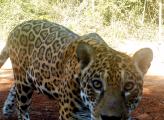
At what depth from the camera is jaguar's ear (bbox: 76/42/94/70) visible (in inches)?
90.2

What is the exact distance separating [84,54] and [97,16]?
15.1 metres

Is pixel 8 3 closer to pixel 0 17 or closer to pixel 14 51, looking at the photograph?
pixel 0 17

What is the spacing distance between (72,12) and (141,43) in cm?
670

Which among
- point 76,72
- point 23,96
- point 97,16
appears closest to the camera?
point 76,72

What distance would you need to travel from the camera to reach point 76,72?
8.09 feet

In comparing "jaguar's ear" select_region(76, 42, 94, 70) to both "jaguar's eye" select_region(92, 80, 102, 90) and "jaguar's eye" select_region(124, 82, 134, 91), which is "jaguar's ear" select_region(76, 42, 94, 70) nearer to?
"jaguar's eye" select_region(92, 80, 102, 90)

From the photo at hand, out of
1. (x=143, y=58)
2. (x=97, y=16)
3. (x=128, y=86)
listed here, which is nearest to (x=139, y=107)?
(x=143, y=58)

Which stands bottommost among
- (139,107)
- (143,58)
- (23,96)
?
(139,107)

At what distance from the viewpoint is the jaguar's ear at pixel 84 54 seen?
229 cm

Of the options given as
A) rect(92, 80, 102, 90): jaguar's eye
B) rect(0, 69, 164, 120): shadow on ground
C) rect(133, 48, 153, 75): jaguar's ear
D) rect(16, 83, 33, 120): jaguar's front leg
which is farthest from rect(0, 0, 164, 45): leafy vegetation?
rect(92, 80, 102, 90): jaguar's eye

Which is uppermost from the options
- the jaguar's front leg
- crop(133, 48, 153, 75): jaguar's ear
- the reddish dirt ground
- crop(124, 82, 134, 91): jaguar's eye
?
crop(133, 48, 153, 75): jaguar's ear

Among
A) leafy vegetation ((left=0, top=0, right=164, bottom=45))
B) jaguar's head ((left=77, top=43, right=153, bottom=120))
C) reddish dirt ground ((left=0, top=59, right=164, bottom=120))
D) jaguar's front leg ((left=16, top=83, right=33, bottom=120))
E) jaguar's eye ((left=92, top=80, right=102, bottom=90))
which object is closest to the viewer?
jaguar's head ((left=77, top=43, right=153, bottom=120))

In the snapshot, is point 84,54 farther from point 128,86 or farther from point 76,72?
point 128,86

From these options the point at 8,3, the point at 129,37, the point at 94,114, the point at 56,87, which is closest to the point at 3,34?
the point at 8,3
